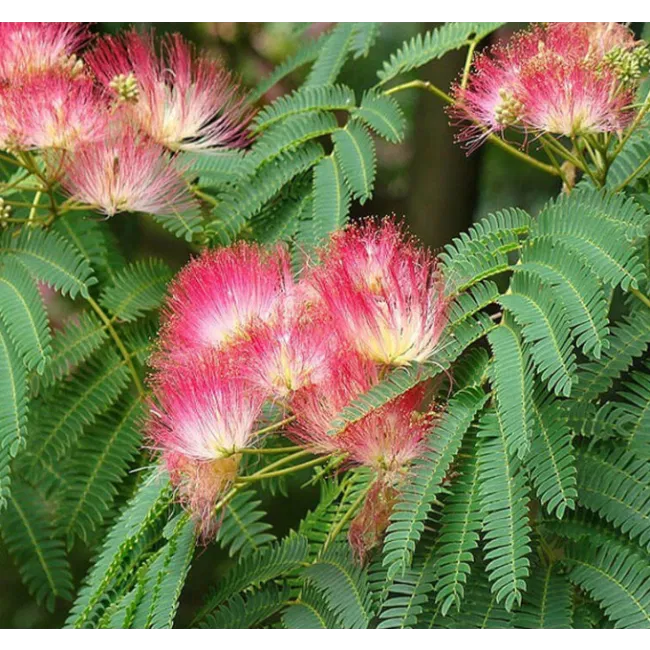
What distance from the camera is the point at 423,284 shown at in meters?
1.88

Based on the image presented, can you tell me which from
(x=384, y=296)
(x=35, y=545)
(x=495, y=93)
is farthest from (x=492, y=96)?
(x=35, y=545)

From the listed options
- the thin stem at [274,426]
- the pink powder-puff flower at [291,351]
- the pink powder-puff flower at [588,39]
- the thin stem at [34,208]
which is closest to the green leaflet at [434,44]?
the pink powder-puff flower at [588,39]

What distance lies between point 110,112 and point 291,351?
89cm

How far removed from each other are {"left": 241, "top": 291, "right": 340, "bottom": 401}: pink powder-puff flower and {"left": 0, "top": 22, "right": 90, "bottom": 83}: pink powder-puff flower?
0.95m

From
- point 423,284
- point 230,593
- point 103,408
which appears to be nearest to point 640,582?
point 423,284

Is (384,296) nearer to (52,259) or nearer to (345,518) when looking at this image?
(345,518)

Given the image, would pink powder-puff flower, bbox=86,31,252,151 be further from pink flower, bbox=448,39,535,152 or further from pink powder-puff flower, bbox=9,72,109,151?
pink flower, bbox=448,39,535,152

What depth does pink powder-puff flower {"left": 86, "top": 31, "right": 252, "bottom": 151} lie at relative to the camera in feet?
8.26

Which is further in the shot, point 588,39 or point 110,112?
point 110,112

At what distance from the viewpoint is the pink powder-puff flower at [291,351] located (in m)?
1.82

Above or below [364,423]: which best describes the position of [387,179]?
above

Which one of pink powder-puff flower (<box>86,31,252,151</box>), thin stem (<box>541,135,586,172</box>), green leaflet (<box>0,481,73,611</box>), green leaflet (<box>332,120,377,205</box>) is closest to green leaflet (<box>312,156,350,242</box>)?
green leaflet (<box>332,120,377,205</box>)

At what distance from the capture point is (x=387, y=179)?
3.87 metres

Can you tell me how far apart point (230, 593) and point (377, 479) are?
1.41 feet
